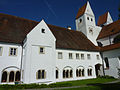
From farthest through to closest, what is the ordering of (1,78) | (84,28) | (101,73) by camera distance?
1. (84,28)
2. (101,73)
3. (1,78)

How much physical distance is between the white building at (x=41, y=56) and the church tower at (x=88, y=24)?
25.1 ft

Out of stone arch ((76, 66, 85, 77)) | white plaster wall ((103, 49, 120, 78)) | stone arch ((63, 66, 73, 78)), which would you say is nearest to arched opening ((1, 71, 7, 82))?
stone arch ((63, 66, 73, 78))

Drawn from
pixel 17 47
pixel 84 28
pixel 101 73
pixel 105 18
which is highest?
pixel 105 18

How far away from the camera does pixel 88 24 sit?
34.5m

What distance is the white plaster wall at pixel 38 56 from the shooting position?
52.2ft

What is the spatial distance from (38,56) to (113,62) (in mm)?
19401

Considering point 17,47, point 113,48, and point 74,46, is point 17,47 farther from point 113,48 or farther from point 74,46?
point 113,48

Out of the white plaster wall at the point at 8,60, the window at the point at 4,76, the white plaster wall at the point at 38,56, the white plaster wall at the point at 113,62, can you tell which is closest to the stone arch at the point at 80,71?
the white plaster wall at the point at 113,62

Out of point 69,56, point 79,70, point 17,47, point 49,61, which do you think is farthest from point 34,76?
point 79,70

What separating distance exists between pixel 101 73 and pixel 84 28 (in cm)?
1579

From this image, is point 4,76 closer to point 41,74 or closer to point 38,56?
point 41,74

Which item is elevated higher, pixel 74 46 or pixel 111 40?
pixel 111 40

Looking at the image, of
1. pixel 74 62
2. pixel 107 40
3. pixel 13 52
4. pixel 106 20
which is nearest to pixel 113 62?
pixel 107 40

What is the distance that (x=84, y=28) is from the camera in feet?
114
